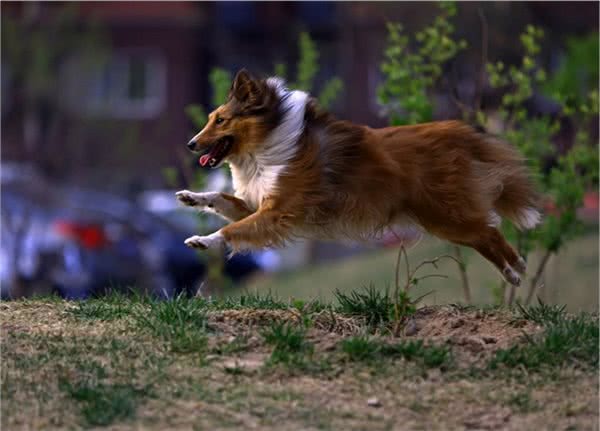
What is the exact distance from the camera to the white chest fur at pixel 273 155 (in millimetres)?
8492

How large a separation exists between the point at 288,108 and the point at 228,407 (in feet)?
9.70

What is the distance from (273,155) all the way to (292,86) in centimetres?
579

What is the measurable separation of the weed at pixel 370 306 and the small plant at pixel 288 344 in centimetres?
75

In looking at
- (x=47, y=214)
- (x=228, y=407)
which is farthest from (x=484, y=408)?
Result: (x=47, y=214)

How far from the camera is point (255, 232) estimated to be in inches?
327

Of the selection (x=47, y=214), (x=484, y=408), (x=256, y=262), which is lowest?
(x=256, y=262)

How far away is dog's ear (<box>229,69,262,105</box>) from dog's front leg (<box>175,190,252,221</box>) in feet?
2.22

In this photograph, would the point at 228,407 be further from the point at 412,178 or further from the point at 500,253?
the point at 500,253

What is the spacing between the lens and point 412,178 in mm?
8664

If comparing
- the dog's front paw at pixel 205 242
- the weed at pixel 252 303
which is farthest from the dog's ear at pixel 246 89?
the weed at pixel 252 303

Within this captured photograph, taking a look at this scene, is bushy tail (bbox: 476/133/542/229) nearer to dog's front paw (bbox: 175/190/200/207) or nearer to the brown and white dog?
the brown and white dog

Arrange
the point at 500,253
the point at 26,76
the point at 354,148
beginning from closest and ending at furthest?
the point at 354,148 < the point at 500,253 < the point at 26,76

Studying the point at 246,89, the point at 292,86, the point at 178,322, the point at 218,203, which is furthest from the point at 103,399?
the point at 292,86

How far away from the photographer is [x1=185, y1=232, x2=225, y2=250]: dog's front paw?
26.5ft
